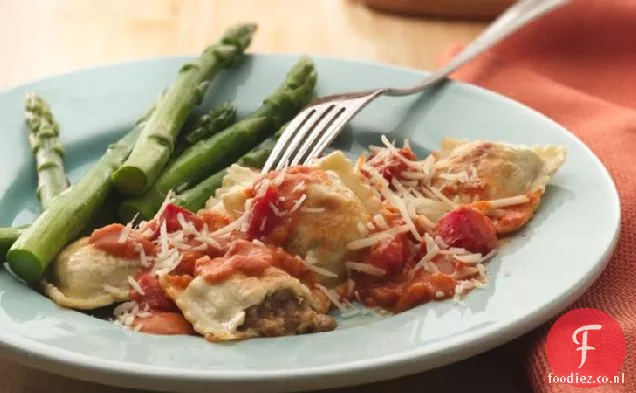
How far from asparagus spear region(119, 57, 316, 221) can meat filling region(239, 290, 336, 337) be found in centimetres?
83

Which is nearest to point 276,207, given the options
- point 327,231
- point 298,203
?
point 298,203

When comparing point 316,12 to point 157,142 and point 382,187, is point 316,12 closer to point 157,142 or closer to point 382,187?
point 157,142

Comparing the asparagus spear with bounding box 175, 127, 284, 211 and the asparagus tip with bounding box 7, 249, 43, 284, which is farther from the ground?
the asparagus tip with bounding box 7, 249, 43, 284

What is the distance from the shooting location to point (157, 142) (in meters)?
3.58

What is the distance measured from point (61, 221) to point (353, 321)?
1.02m

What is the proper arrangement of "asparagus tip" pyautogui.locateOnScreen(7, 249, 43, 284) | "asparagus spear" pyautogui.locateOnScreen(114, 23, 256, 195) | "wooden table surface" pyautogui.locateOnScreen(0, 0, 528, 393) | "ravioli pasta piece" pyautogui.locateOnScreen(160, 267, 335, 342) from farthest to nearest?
"wooden table surface" pyautogui.locateOnScreen(0, 0, 528, 393)
"asparagus spear" pyautogui.locateOnScreen(114, 23, 256, 195)
"asparagus tip" pyautogui.locateOnScreen(7, 249, 43, 284)
"ravioli pasta piece" pyautogui.locateOnScreen(160, 267, 335, 342)

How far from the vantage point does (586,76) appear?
4730 mm

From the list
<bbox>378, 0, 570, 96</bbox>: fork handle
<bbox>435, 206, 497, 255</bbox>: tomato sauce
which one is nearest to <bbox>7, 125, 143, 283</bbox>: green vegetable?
<bbox>435, 206, 497, 255</bbox>: tomato sauce

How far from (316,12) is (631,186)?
10.4 ft

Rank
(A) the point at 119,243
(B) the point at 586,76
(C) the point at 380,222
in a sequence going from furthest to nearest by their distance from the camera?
(B) the point at 586,76, (C) the point at 380,222, (A) the point at 119,243

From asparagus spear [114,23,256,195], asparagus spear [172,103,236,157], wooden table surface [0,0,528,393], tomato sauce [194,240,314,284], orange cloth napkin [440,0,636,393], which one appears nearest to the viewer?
tomato sauce [194,240,314,284]

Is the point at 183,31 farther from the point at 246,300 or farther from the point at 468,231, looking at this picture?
the point at 246,300

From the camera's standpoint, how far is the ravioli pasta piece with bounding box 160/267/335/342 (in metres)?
2.56

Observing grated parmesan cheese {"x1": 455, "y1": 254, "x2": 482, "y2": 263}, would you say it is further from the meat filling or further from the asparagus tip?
the asparagus tip
